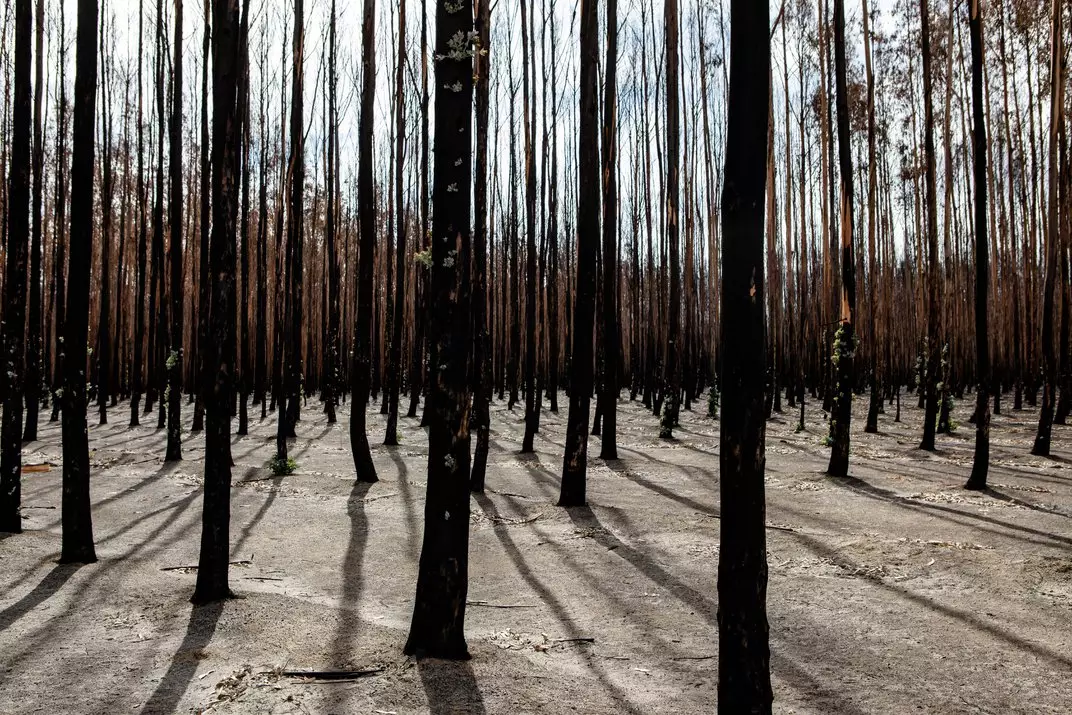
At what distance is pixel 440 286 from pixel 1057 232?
30.9 ft

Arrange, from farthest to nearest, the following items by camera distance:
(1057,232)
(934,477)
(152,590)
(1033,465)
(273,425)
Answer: (273,425) → (1057,232) → (1033,465) → (934,477) → (152,590)

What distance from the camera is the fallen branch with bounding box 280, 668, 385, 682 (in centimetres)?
291

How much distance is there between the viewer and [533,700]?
280cm

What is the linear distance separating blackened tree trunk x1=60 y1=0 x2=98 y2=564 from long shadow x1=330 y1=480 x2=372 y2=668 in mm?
1612

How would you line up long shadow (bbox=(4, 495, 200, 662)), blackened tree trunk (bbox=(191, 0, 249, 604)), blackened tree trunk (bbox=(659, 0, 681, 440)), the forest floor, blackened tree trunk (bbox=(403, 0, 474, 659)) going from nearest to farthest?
the forest floor
blackened tree trunk (bbox=(403, 0, 474, 659))
long shadow (bbox=(4, 495, 200, 662))
blackened tree trunk (bbox=(191, 0, 249, 604))
blackened tree trunk (bbox=(659, 0, 681, 440))

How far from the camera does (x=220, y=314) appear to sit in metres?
3.83

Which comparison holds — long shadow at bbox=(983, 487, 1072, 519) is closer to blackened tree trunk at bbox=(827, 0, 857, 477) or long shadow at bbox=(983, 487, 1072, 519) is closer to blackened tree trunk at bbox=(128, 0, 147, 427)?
blackened tree trunk at bbox=(827, 0, 857, 477)

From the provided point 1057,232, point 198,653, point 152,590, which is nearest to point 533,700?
point 198,653

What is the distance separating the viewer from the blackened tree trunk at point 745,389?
2064 millimetres

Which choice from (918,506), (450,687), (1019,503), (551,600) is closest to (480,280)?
(551,600)

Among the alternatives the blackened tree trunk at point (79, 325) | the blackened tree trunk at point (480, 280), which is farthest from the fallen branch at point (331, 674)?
the blackened tree trunk at point (480, 280)

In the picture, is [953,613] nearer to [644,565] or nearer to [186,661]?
[644,565]

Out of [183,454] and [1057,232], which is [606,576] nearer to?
[183,454]

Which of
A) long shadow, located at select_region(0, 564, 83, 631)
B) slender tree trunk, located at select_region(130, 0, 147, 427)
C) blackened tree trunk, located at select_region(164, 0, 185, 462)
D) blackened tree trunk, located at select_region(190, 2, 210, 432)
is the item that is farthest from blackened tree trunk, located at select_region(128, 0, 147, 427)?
long shadow, located at select_region(0, 564, 83, 631)
